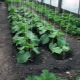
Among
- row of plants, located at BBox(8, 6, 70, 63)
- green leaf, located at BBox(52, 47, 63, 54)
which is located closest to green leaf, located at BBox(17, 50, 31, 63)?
row of plants, located at BBox(8, 6, 70, 63)

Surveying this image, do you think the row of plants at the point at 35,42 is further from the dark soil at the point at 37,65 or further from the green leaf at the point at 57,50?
the dark soil at the point at 37,65

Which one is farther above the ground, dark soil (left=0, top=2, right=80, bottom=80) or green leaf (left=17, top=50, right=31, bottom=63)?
green leaf (left=17, top=50, right=31, bottom=63)

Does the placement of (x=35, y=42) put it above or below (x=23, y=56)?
above

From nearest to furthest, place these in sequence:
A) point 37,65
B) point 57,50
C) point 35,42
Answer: point 37,65 < point 57,50 < point 35,42

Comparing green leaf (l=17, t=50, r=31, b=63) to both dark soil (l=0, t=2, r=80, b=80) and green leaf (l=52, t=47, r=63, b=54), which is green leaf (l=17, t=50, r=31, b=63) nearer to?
dark soil (l=0, t=2, r=80, b=80)

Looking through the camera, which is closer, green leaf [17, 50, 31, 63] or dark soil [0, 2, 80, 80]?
dark soil [0, 2, 80, 80]

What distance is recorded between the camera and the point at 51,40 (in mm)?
4387

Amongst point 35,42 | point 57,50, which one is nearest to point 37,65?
point 57,50

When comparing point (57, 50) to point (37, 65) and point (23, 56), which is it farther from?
point (23, 56)

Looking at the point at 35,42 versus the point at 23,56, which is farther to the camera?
the point at 35,42

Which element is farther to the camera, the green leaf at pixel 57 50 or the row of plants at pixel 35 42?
the green leaf at pixel 57 50

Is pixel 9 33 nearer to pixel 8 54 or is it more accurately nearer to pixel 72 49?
pixel 8 54

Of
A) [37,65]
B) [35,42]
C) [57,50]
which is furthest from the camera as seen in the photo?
[35,42]

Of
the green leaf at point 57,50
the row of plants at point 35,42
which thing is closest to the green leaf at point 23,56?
the row of plants at point 35,42
